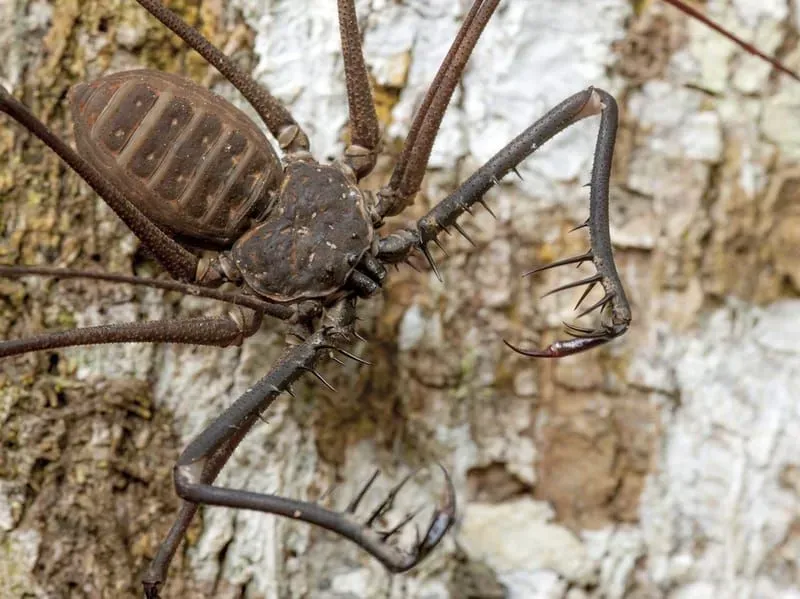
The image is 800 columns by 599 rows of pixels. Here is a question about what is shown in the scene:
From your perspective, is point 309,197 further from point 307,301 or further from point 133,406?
point 133,406

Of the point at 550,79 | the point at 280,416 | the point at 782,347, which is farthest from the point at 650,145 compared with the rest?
the point at 280,416

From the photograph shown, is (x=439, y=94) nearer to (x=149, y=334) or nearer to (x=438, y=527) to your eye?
(x=149, y=334)

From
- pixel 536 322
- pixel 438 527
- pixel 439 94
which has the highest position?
pixel 439 94

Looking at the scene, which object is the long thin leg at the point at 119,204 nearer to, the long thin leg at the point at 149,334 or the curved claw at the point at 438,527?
the long thin leg at the point at 149,334

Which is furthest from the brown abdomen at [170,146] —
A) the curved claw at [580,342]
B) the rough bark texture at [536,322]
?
the curved claw at [580,342]

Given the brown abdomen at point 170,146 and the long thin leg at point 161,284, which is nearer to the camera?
the long thin leg at point 161,284

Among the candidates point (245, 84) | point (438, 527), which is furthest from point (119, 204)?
point (438, 527)
